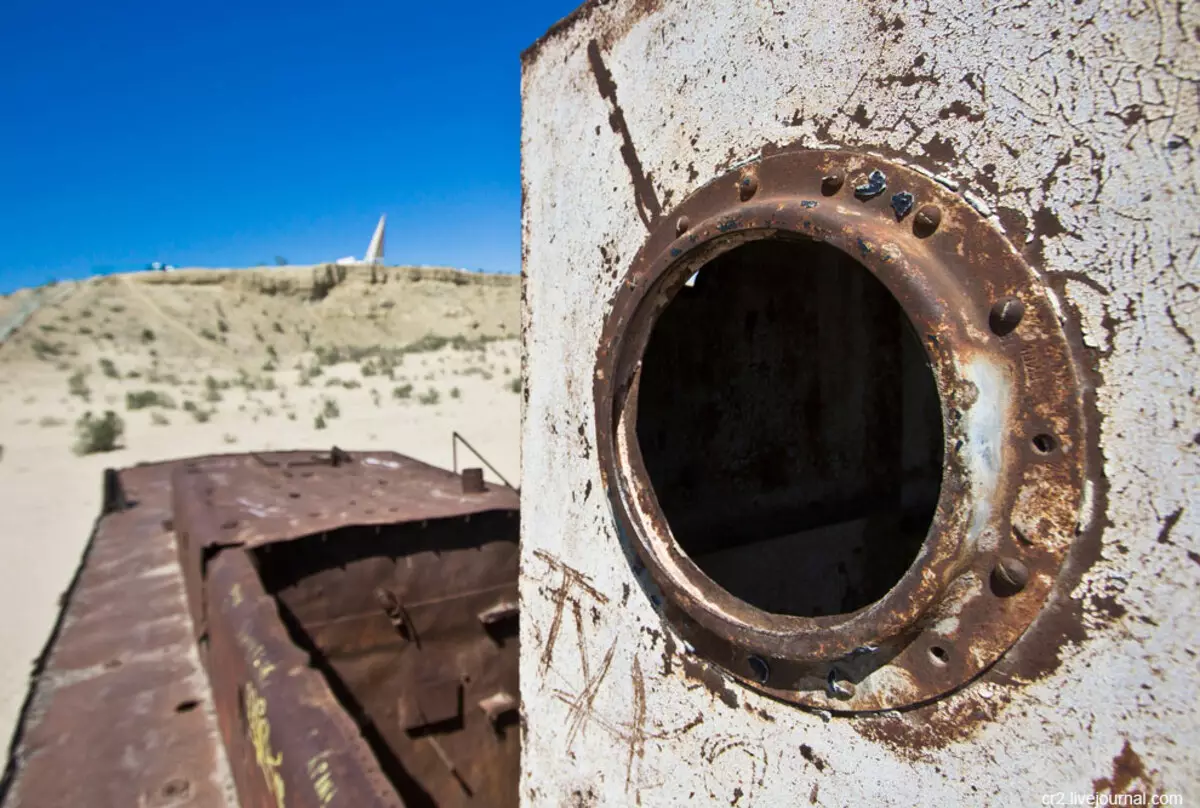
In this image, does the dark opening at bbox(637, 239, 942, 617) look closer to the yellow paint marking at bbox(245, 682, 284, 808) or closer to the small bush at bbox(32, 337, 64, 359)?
the yellow paint marking at bbox(245, 682, 284, 808)

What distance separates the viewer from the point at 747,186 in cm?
100

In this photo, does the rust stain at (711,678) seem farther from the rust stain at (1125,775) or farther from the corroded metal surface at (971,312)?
the rust stain at (1125,775)

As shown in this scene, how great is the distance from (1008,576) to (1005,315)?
0.26 meters

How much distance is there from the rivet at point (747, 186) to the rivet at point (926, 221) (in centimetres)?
24

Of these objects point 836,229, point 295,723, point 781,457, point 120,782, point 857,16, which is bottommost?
point 120,782

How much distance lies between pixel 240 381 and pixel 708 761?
23123mm

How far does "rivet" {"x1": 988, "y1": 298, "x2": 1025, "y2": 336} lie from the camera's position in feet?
2.36

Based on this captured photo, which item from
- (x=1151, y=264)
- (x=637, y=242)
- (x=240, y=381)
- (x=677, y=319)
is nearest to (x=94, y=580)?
(x=677, y=319)

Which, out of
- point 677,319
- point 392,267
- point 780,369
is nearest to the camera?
point 677,319

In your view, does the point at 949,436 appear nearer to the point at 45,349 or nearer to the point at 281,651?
the point at 281,651

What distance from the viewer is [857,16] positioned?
89 cm

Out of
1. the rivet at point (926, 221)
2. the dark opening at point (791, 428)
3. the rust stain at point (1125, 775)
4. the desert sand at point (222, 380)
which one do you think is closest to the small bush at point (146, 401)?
the desert sand at point (222, 380)

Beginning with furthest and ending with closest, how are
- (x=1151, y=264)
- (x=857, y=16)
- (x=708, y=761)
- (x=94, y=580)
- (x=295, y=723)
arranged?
(x=94, y=580) → (x=295, y=723) → (x=708, y=761) → (x=857, y=16) → (x=1151, y=264)

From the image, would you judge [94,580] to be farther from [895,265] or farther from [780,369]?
[895,265]
